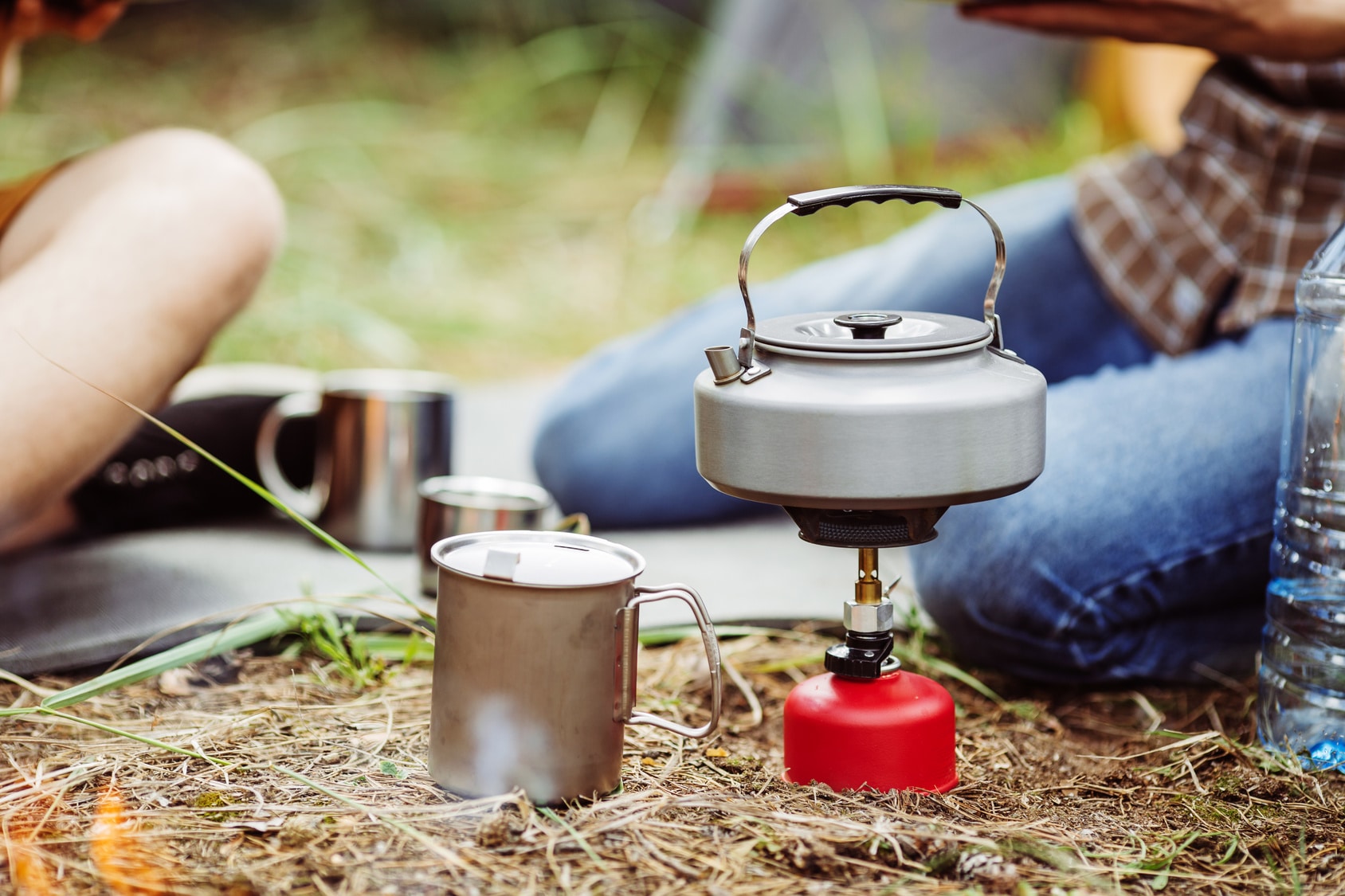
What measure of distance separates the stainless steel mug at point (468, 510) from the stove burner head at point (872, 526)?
642 millimetres

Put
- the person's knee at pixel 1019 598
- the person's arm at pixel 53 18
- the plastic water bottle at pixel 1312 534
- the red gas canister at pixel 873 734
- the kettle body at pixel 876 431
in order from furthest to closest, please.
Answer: the person's arm at pixel 53 18, the person's knee at pixel 1019 598, the plastic water bottle at pixel 1312 534, the red gas canister at pixel 873 734, the kettle body at pixel 876 431

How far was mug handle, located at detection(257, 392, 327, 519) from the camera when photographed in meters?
1.80

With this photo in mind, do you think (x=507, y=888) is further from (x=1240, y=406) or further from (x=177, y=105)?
(x=177, y=105)

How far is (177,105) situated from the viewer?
14.1 ft

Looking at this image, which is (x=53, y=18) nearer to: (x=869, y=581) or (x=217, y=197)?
(x=217, y=197)

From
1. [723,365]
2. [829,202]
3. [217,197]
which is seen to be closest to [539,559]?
[723,365]

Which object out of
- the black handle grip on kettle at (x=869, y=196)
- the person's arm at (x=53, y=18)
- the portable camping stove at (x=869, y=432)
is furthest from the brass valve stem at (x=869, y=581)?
the person's arm at (x=53, y=18)

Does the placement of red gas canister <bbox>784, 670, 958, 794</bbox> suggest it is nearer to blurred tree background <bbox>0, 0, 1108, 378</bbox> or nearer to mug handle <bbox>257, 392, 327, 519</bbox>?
mug handle <bbox>257, 392, 327, 519</bbox>

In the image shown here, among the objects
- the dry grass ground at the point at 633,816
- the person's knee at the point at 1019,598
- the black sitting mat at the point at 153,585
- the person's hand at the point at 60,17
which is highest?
the person's hand at the point at 60,17

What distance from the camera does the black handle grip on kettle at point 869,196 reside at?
908mm

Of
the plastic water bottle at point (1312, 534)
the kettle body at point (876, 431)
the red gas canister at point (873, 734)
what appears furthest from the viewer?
the plastic water bottle at point (1312, 534)

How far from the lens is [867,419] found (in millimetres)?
834

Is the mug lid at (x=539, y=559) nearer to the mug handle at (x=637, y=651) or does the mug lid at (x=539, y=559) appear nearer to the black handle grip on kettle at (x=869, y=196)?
the mug handle at (x=637, y=651)

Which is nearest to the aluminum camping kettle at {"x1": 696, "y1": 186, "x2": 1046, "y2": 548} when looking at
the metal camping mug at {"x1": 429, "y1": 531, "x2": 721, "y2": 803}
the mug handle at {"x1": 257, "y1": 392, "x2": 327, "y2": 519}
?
the metal camping mug at {"x1": 429, "y1": 531, "x2": 721, "y2": 803}
